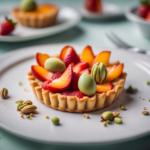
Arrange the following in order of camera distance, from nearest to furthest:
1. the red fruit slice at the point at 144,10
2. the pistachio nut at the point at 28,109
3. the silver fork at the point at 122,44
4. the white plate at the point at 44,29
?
1. the pistachio nut at the point at 28,109
2. the silver fork at the point at 122,44
3. the white plate at the point at 44,29
4. the red fruit slice at the point at 144,10

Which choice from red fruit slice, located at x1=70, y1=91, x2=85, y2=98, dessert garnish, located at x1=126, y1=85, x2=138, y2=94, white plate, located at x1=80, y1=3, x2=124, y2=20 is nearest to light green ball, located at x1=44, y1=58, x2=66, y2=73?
red fruit slice, located at x1=70, y1=91, x2=85, y2=98

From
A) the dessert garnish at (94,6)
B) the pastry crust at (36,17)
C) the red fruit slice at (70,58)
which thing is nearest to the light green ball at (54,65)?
the red fruit slice at (70,58)

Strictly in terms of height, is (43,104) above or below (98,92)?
A: below

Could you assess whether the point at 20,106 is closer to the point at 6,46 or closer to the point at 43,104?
the point at 43,104

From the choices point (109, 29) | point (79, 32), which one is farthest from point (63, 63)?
point (109, 29)

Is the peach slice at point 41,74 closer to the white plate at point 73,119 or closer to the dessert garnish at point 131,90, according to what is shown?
the white plate at point 73,119

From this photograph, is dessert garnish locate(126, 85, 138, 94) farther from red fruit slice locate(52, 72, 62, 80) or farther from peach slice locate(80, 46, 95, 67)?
red fruit slice locate(52, 72, 62, 80)
